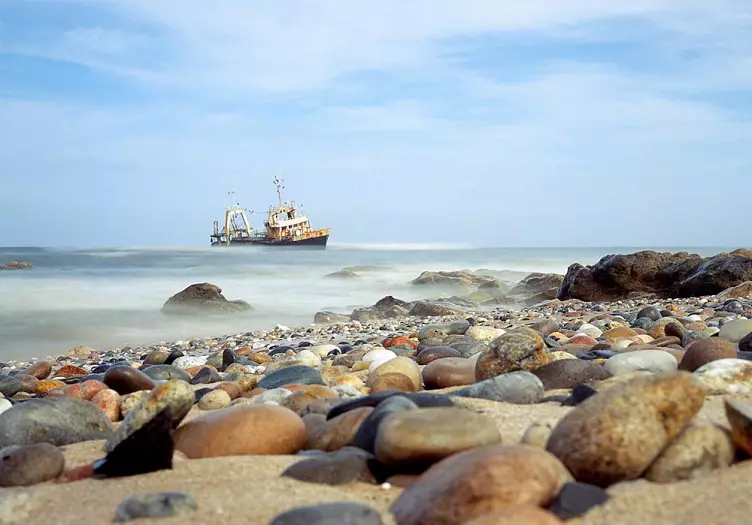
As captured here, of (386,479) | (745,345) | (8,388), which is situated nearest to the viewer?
(386,479)

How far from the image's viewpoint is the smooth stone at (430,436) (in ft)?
5.54

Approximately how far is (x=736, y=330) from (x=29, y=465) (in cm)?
387

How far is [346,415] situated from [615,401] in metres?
0.84

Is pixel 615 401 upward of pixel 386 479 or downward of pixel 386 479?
upward

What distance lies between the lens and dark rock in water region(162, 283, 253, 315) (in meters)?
13.3

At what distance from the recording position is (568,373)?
274 centimetres

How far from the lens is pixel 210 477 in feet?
5.85

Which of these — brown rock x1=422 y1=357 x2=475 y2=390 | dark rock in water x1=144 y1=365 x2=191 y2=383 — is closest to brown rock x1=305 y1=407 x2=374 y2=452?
brown rock x1=422 y1=357 x2=475 y2=390

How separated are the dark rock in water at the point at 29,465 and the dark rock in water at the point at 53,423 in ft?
1.44

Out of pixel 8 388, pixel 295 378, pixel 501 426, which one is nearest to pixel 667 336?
pixel 295 378

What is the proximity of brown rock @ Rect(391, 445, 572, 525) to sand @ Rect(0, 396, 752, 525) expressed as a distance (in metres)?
0.07

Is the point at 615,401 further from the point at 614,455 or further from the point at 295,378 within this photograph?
the point at 295,378

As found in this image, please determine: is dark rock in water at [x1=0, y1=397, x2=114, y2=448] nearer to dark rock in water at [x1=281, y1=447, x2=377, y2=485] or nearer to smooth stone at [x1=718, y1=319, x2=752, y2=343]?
dark rock in water at [x1=281, y1=447, x2=377, y2=485]

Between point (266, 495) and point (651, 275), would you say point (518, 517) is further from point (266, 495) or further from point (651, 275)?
point (651, 275)
